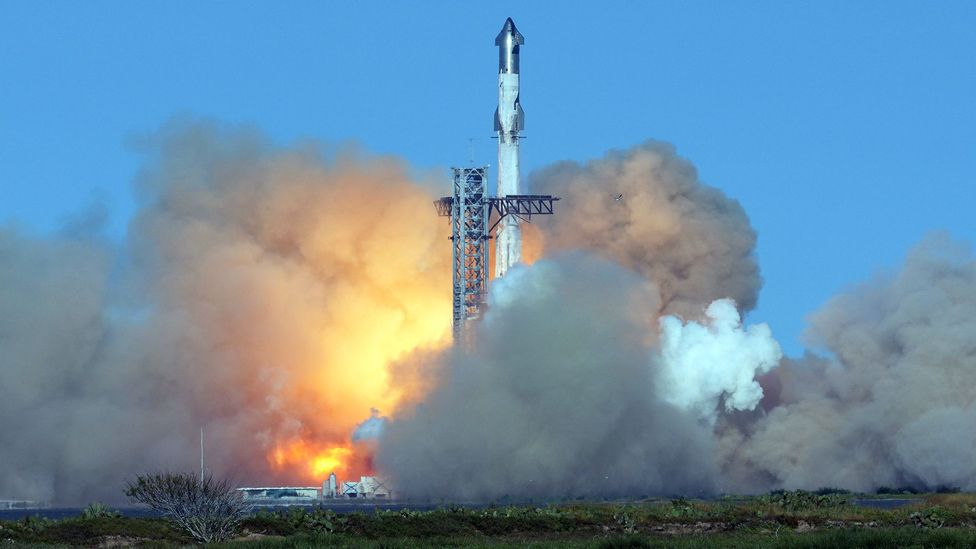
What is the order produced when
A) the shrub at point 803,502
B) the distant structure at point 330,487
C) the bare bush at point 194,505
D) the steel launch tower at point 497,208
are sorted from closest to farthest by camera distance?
the bare bush at point 194,505 < the shrub at point 803,502 < the distant structure at point 330,487 < the steel launch tower at point 497,208

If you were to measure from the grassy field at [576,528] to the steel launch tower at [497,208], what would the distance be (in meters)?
28.4

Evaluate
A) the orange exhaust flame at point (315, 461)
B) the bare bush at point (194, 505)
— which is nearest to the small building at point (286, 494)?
the orange exhaust flame at point (315, 461)

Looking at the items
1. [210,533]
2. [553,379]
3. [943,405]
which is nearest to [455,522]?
[210,533]

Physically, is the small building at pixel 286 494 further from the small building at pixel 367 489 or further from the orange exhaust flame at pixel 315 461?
the orange exhaust flame at pixel 315 461

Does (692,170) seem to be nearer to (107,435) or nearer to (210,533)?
(107,435)

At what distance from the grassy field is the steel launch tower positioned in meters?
28.4

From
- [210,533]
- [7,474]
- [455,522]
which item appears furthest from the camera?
[7,474]

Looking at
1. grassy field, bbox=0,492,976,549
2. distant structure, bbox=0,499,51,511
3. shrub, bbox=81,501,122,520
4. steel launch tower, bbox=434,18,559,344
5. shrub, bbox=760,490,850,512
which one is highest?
steel launch tower, bbox=434,18,559,344

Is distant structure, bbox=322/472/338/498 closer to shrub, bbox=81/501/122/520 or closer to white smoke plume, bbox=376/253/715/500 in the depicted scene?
white smoke plume, bbox=376/253/715/500

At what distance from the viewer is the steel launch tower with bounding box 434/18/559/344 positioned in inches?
4852

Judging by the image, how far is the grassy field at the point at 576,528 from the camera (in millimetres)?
72750

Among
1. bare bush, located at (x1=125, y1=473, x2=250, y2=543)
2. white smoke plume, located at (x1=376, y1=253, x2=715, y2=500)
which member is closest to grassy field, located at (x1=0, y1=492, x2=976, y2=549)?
bare bush, located at (x1=125, y1=473, x2=250, y2=543)

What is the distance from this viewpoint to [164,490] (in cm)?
7600

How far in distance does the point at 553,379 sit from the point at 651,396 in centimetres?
578
